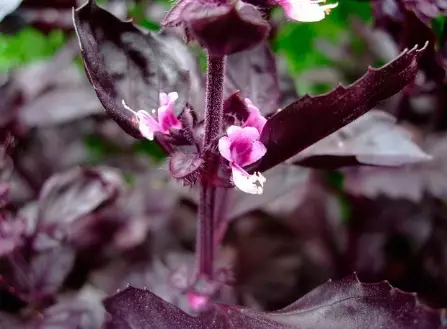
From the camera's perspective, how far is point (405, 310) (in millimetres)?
579

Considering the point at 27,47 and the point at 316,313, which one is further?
the point at 27,47

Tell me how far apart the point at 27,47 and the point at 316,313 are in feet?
3.53

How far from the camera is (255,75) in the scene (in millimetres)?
763

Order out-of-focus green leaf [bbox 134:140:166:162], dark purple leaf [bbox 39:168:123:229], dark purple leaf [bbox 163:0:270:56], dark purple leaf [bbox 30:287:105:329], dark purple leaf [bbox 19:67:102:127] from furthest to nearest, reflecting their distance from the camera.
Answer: out-of-focus green leaf [bbox 134:140:166:162]
dark purple leaf [bbox 19:67:102:127]
dark purple leaf [bbox 39:168:123:229]
dark purple leaf [bbox 30:287:105:329]
dark purple leaf [bbox 163:0:270:56]

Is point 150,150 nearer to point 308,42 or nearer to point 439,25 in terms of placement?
point 308,42

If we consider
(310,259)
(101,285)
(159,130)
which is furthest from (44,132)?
(159,130)

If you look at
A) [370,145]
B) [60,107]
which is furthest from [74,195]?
[370,145]

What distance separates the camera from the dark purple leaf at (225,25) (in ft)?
1.49

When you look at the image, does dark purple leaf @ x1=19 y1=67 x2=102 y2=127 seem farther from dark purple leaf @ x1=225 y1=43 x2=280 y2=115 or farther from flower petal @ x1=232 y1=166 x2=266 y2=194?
flower petal @ x1=232 y1=166 x2=266 y2=194

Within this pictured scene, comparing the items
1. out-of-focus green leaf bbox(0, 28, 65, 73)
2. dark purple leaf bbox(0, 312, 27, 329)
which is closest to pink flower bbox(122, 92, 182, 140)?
dark purple leaf bbox(0, 312, 27, 329)

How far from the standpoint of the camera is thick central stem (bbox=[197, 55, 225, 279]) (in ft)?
1.83

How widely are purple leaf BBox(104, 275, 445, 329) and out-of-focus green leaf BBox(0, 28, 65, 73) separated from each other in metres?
0.88

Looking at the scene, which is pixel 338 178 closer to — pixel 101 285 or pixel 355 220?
pixel 355 220

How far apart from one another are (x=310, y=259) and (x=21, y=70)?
0.80m
